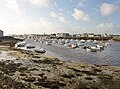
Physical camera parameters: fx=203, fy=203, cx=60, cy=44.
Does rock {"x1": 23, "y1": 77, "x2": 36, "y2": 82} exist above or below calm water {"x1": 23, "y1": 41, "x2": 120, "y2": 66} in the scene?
above

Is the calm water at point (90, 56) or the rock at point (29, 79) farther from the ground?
the rock at point (29, 79)

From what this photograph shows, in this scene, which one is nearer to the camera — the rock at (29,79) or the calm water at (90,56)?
the rock at (29,79)

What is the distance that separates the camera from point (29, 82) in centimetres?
2178

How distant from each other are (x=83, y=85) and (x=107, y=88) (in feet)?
8.13

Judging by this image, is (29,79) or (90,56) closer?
(29,79)

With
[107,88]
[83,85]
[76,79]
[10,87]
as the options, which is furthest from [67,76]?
[10,87]

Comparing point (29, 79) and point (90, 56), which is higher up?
point (29, 79)

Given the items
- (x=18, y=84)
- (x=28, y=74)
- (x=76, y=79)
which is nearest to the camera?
(x=18, y=84)

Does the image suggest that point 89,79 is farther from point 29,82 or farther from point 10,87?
point 10,87

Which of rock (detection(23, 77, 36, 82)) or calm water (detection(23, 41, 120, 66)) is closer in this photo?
rock (detection(23, 77, 36, 82))

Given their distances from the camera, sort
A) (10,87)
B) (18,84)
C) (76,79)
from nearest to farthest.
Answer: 1. (10,87)
2. (18,84)
3. (76,79)

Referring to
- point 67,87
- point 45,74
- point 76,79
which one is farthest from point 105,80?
point 45,74

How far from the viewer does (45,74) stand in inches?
1035

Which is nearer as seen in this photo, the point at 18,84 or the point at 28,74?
A: the point at 18,84
